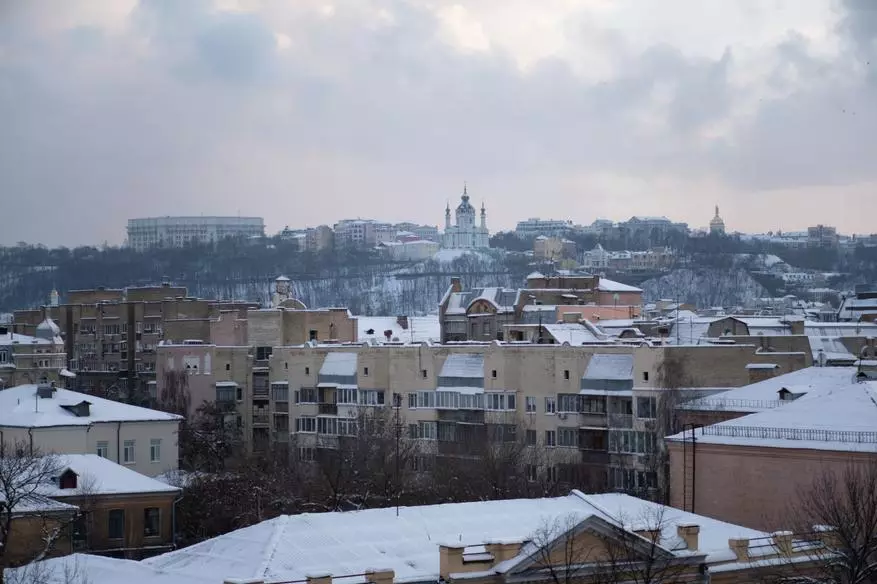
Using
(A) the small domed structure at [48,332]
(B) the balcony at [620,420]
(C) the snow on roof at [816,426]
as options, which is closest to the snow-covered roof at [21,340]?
(A) the small domed structure at [48,332]

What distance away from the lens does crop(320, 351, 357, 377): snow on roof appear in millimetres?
62250

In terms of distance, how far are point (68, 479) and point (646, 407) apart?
69.4ft

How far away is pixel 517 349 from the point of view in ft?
185

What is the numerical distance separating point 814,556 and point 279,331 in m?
46.4

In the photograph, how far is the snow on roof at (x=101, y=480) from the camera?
36.1 m

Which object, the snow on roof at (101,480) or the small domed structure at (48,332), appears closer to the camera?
the snow on roof at (101,480)

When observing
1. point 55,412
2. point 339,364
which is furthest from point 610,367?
point 55,412

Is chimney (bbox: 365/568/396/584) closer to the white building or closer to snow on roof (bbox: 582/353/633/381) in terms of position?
the white building

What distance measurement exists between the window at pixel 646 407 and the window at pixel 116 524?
19584mm

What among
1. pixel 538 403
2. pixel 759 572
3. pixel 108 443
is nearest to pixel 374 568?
pixel 759 572

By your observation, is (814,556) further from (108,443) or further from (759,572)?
(108,443)

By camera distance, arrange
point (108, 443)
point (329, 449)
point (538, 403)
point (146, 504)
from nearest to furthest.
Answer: point (146, 504) → point (108, 443) → point (538, 403) → point (329, 449)

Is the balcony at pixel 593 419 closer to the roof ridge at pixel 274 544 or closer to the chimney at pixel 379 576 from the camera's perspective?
the roof ridge at pixel 274 544

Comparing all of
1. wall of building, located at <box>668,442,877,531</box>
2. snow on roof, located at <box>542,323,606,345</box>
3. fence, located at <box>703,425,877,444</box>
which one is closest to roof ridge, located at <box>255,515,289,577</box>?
wall of building, located at <box>668,442,877,531</box>
